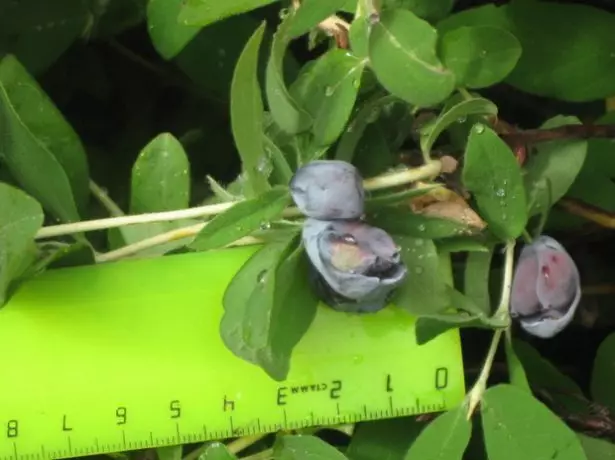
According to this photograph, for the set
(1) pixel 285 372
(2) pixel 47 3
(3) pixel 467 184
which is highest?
(2) pixel 47 3

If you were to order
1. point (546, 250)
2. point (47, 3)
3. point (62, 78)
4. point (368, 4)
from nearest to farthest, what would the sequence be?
point (368, 4) < point (546, 250) < point (47, 3) < point (62, 78)

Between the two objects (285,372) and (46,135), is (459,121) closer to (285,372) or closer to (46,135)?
(285,372)

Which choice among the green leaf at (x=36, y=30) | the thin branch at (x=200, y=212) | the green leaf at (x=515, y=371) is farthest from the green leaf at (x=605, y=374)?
the green leaf at (x=36, y=30)

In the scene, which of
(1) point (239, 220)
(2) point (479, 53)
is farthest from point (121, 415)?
(2) point (479, 53)

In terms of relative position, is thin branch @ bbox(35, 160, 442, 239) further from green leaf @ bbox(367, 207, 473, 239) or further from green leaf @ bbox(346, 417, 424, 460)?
green leaf @ bbox(346, 417, 424, 460)

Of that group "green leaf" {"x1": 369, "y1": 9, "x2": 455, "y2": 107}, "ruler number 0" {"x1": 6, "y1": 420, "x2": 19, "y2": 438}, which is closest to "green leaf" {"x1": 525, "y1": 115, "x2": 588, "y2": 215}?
"green leaf" {"x1": 369, "y1": 9, "x2": 455, "y2": 107}

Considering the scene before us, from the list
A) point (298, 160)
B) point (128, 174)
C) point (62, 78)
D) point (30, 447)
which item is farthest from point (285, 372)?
point (62, 78)
